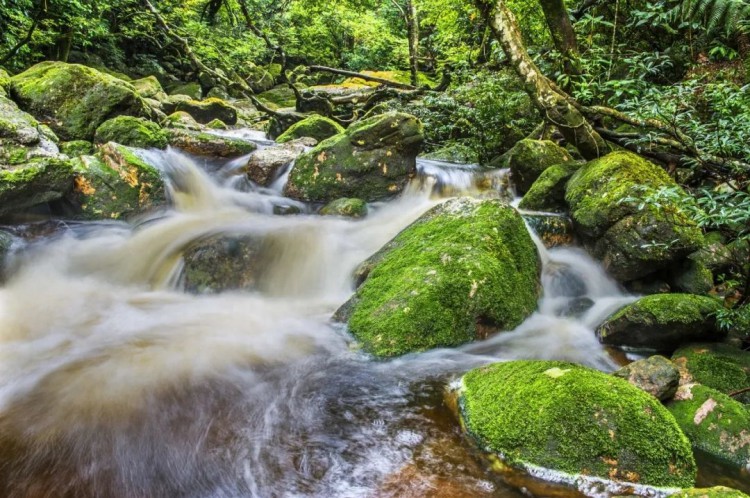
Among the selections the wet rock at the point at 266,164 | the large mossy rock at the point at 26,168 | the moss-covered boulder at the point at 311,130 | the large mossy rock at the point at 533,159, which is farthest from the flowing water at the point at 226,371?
the moss-covered boulder at the point at 311,130

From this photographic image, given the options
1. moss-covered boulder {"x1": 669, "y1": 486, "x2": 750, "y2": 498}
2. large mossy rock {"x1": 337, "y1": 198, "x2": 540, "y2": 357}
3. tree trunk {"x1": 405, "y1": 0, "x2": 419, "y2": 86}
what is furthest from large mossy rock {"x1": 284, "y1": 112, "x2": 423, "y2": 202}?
tree trunk {"x1": 405, "y1": 0, "x2": 419, "y2": 86}

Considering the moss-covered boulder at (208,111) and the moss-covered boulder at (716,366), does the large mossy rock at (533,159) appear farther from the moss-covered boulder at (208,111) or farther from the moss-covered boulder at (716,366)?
the moss-covered boulder at (208,111)

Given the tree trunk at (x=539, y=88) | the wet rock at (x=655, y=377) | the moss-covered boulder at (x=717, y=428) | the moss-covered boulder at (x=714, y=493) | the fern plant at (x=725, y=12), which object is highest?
the fern plant at (x=725, y=12)

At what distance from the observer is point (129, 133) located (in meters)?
8.34

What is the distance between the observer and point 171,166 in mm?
8297

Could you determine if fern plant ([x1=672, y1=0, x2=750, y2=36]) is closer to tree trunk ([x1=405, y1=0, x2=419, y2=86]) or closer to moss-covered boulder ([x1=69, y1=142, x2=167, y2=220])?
moss-covered boulder ([x1=69, y1=142, x2=167, y2=220])

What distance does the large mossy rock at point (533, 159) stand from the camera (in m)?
8.13

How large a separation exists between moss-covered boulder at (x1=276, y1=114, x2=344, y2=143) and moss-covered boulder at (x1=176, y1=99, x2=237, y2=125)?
160 inches

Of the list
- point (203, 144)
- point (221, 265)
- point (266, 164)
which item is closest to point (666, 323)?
point (221, 265)

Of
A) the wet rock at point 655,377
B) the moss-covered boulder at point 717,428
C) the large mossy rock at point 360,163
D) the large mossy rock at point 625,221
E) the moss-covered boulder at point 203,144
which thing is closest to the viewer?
the moss-covered boulder at point 717,428

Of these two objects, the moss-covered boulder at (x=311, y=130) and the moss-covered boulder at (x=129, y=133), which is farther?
the moss-covered boulder at (x=311, y=130)

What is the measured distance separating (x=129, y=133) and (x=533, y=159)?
7.30m

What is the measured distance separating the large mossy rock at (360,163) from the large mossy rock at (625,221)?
3105 millimetres

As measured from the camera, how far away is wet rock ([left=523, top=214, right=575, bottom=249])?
6812 mm
